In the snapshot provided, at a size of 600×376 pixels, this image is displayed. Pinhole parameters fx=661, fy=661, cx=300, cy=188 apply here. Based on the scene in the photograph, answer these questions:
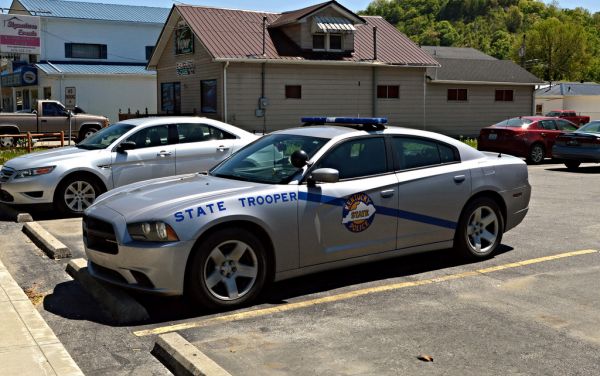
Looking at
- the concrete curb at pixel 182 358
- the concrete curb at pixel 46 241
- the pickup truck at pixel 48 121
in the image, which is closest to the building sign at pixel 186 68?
the pickup truck at pixel 48 121

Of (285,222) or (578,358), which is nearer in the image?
(578,358)

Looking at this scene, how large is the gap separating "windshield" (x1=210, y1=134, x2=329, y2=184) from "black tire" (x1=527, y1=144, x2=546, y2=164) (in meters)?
15.2

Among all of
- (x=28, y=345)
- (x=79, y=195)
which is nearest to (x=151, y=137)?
(x=79, y=195)

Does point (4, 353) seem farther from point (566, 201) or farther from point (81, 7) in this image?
point (81, 7)

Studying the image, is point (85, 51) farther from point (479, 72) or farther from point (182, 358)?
point (182, 358)

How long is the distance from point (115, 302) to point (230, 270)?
3.27ft

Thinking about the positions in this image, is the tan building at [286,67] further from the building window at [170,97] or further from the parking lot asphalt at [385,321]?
the parking lot asphalt at [385,321]

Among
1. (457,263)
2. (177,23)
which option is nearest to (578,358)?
(457,263)

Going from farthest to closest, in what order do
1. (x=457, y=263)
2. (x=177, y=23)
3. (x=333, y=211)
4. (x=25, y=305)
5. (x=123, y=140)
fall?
(x=177, y=23), (x=123, y=140), (x=457, y=263), (x=333, y=211), (x=25, y=305)

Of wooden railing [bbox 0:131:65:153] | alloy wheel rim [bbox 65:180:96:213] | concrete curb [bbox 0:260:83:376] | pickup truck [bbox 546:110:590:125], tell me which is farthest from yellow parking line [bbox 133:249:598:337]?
pickup truck [bbox 546:110:590:125]

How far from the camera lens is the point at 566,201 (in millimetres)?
11977

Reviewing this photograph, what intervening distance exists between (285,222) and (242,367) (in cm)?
168

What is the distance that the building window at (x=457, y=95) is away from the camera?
3312cm

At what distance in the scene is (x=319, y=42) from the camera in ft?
94.4
